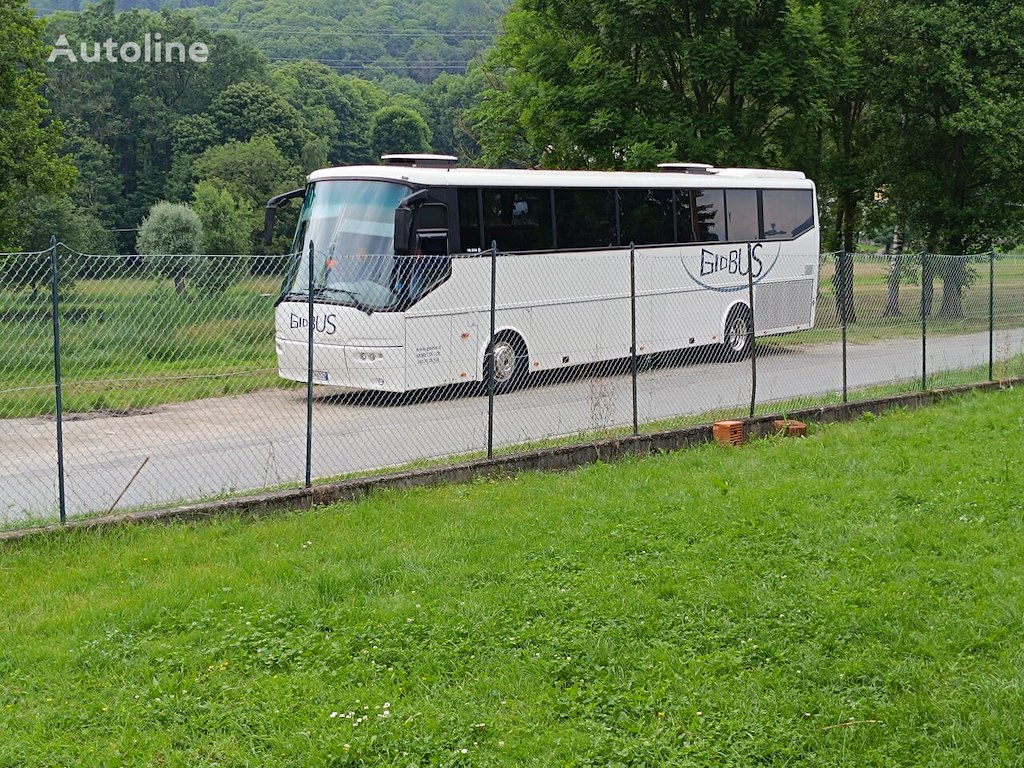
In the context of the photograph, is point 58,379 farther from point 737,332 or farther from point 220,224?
point 220,224

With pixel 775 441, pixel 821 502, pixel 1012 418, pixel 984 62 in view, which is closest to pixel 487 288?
pixel 775 441

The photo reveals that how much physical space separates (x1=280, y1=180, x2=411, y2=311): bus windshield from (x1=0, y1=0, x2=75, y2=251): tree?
15.9 m

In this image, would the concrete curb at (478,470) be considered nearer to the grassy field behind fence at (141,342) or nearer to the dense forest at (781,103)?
the grassy field behind fence at (141,342)

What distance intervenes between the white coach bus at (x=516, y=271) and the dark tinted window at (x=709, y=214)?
3 cm

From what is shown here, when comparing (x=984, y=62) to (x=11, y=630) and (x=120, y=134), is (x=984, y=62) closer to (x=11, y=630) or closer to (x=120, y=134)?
(x=11, y=630)

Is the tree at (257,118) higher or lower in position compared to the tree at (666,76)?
higher

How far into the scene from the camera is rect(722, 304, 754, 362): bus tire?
731 inches

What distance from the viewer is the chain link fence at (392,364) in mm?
9117

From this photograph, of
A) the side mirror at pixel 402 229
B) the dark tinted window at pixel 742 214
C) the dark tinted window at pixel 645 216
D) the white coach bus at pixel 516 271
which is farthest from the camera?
the dark tinted window at pixel 742 214

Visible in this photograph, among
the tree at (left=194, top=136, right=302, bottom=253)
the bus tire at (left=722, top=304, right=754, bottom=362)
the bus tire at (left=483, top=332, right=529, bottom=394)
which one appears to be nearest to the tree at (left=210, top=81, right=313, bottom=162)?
the tree at (left=194, top=136, right=302, bottom=253)

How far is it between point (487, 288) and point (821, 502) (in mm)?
7792

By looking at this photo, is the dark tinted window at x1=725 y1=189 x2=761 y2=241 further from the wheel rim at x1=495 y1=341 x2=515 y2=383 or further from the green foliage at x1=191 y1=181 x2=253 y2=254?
the green foliage at x1=191 y1=181 x2=253 y2=254

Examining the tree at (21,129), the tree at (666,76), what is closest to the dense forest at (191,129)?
the tree at (21,129)

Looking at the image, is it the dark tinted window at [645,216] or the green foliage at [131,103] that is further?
the green foliage at [131,103]
